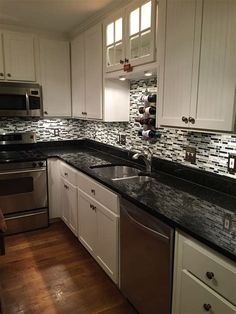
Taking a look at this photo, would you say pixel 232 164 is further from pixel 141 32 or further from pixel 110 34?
pixel 110 34

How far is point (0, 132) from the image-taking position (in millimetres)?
3283

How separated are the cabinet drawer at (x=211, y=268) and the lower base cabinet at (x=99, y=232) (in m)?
0.74

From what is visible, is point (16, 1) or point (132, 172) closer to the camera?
point (16, 1)

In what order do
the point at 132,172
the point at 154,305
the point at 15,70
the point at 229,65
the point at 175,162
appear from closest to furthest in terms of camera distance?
the point at 229,65 < the point at 154,305 < the point at 175,162 < the point at 132,172 < the point at 15,70

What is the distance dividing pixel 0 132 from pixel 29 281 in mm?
1936

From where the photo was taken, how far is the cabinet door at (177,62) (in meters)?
1.54

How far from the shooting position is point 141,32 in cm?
198

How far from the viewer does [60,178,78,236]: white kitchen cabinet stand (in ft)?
8.97

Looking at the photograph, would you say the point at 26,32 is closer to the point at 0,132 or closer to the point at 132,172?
the point at 0,132

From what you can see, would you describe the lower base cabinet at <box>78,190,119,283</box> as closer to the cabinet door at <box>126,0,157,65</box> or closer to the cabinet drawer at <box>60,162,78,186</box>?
the cabinet drawer at <box>60,162,78,186</box>

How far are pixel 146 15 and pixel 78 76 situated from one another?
143 cm

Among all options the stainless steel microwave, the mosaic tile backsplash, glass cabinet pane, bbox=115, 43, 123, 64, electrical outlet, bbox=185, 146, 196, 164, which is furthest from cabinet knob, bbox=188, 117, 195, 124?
the stainless steel microwave

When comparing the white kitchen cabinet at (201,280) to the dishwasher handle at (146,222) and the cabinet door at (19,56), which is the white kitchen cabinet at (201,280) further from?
the cabinet door at (19,56)

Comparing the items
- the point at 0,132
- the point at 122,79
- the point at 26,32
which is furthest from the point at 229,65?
the point at 0,132
